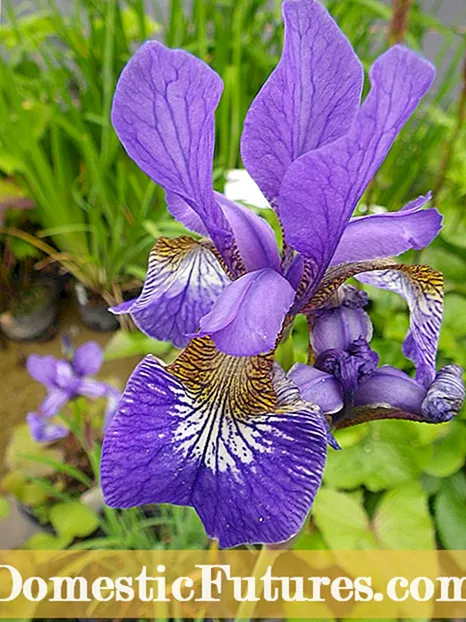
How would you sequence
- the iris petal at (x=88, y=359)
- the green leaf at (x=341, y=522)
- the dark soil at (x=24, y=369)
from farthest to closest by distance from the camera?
the dark soil at (x=24, y=369), the iris petal at (x=88, y=359), the green leaf at (x=341, y=522)

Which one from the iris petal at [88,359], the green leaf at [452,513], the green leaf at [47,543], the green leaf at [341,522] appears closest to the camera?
the green leaf at [341,522]

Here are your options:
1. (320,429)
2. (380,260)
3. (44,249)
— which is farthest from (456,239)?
(44,249)

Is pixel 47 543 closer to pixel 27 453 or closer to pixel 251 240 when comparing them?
pixel 27 453

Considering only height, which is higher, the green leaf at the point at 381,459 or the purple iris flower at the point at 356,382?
A: the purple iris flower at the point at 356,382

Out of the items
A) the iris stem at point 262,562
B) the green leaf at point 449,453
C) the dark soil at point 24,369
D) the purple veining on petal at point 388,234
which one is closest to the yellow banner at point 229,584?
the iris stem at point 262,562

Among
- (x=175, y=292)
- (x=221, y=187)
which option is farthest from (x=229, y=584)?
(x=221, y=187)

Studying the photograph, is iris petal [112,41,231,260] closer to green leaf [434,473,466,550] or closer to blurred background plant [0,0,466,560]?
blurred background plant [0,0,466,560]

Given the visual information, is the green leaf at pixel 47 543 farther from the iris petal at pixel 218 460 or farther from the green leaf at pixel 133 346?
the iris petal at pixel 218 460

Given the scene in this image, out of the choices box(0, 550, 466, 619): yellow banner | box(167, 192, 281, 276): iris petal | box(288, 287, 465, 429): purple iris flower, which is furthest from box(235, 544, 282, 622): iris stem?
box(167, 192, 281, 276): iris petal
